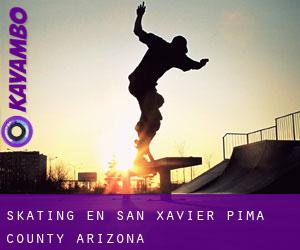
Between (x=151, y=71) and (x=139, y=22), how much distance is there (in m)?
0.66

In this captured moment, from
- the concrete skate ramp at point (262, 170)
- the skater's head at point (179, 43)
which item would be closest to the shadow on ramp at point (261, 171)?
the concrete skate ramp at point (262, 170)

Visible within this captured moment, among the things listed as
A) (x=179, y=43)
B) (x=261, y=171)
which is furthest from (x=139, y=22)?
(x=261, y=171)

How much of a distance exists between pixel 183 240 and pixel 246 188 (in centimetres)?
1177

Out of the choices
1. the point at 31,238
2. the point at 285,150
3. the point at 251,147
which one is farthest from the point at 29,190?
the point at 31,238

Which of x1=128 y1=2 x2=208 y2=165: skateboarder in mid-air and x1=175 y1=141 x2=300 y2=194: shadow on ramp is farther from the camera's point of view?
x1=175 y1=141 x2=300 y2=194: shadow on ramp

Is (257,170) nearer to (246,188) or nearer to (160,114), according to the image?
(246,188)

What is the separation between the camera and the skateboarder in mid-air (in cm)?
546

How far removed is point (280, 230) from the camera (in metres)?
3.65

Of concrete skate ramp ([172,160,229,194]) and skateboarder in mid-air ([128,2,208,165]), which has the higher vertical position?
skateboarder in mid-air ([128,2,208,165])

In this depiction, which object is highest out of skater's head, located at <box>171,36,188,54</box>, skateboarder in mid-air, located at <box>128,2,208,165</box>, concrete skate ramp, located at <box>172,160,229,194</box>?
skater's head, located at <box>171,36,188,54</box>

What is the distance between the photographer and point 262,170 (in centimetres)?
1612

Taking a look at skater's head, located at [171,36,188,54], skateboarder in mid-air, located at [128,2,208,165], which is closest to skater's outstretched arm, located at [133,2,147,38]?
skateboarder in mid-air, located at [128,2,208,165]

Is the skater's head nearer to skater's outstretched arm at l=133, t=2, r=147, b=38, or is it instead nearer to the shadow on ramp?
skater's outstretched arm at l=133, t=2, r=147, b=38

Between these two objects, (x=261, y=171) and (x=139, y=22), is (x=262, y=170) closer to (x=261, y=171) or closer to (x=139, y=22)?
(x=261, y=171)
